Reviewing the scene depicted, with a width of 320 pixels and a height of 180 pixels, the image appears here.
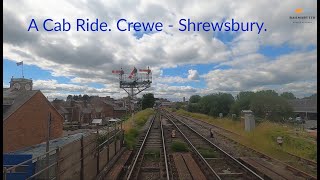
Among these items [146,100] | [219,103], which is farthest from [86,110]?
Answer: [219,103]

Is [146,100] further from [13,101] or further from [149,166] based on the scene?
[149,166]

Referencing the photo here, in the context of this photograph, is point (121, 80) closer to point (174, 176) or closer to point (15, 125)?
point (15, 125)

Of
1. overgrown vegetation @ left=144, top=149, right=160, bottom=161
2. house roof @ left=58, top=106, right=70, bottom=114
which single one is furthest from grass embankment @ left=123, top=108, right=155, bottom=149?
house roof @ left=58, top=106, right=70, bottom=114

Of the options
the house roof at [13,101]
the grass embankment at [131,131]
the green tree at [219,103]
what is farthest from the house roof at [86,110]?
the house roof at [13,101]

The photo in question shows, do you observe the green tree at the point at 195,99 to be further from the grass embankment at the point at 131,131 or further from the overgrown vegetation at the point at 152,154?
the overgrown vegetation at the point at 152,154

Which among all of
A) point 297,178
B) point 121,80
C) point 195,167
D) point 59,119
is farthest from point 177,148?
point 59,119

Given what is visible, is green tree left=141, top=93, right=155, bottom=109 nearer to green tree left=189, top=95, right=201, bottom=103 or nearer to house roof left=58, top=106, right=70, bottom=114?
green tree left=189, top=95, right=201, bottom=103

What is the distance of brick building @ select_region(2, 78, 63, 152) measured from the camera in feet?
95.3

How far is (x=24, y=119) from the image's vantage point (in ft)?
103

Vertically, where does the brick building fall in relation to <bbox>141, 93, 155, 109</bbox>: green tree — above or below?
below

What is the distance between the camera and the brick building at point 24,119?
2905 centimetres

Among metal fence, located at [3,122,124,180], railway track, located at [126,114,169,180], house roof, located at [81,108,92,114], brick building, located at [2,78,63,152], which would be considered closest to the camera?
metal fence, located at [3,122,124,180]

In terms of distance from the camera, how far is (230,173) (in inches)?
436

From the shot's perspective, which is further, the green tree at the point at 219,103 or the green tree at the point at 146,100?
the green tree at the point at 146,100
